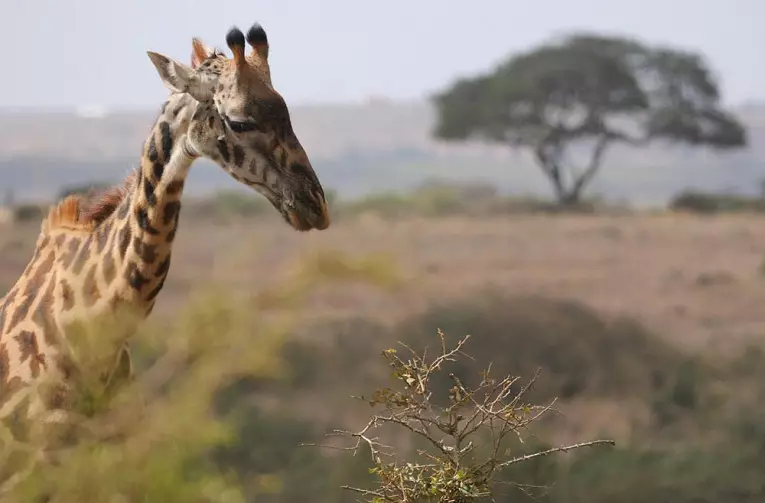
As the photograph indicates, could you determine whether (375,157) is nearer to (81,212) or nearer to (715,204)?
(715,204)

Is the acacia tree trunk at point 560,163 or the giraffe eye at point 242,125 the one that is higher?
the giraffe eye at point 242,125

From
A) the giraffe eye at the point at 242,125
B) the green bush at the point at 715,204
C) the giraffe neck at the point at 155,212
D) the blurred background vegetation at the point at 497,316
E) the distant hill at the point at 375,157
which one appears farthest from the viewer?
the distant hill at the point at 375,157

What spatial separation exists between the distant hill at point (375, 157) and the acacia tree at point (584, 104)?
14929 mm

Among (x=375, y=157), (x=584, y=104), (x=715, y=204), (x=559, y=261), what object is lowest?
(x=375, y=157)

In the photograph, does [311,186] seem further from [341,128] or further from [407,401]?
[341,128]

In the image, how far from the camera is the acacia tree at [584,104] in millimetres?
47688

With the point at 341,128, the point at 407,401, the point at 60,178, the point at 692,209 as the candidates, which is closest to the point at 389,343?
the point at 407,401

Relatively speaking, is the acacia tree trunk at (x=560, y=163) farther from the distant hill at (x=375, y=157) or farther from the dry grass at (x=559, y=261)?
the distant hill at (x=375, y=157)


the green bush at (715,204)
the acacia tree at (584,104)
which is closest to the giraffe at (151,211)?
the green bush at (715,204)

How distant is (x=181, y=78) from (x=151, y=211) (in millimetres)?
475

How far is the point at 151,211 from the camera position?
5.12 meters

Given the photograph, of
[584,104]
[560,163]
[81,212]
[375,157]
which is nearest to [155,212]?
[81,212]

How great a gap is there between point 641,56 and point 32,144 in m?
37.2

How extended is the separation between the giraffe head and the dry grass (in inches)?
423
